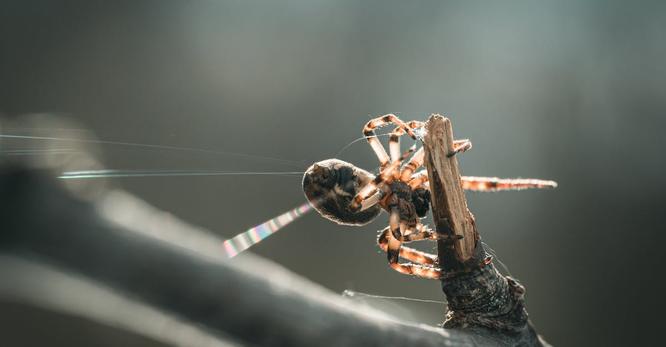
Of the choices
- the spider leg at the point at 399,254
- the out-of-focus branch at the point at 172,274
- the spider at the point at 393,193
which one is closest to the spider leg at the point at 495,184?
the spider at the point at 393,193

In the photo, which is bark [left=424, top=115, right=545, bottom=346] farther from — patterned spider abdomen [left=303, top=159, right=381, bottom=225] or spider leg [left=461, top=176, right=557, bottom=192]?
patterned spider abdomen [left=303, top=159, right=381, bottom=225]

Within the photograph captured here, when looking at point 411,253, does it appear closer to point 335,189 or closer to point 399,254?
point 399,254

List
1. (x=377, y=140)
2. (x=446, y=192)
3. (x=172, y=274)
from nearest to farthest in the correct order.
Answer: (x=172, y=274) < (x=446, y=192) < (x=377, y=140)

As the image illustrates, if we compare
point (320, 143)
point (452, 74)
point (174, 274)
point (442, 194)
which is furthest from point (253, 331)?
point (452, 74)

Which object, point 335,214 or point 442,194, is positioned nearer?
point 442,194

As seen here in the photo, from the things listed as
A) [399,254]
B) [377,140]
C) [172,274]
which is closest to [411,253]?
[399,254]

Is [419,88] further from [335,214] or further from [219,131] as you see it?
[335,214]

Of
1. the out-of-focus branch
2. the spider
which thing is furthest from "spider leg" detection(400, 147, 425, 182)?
the out-of-focus branch
